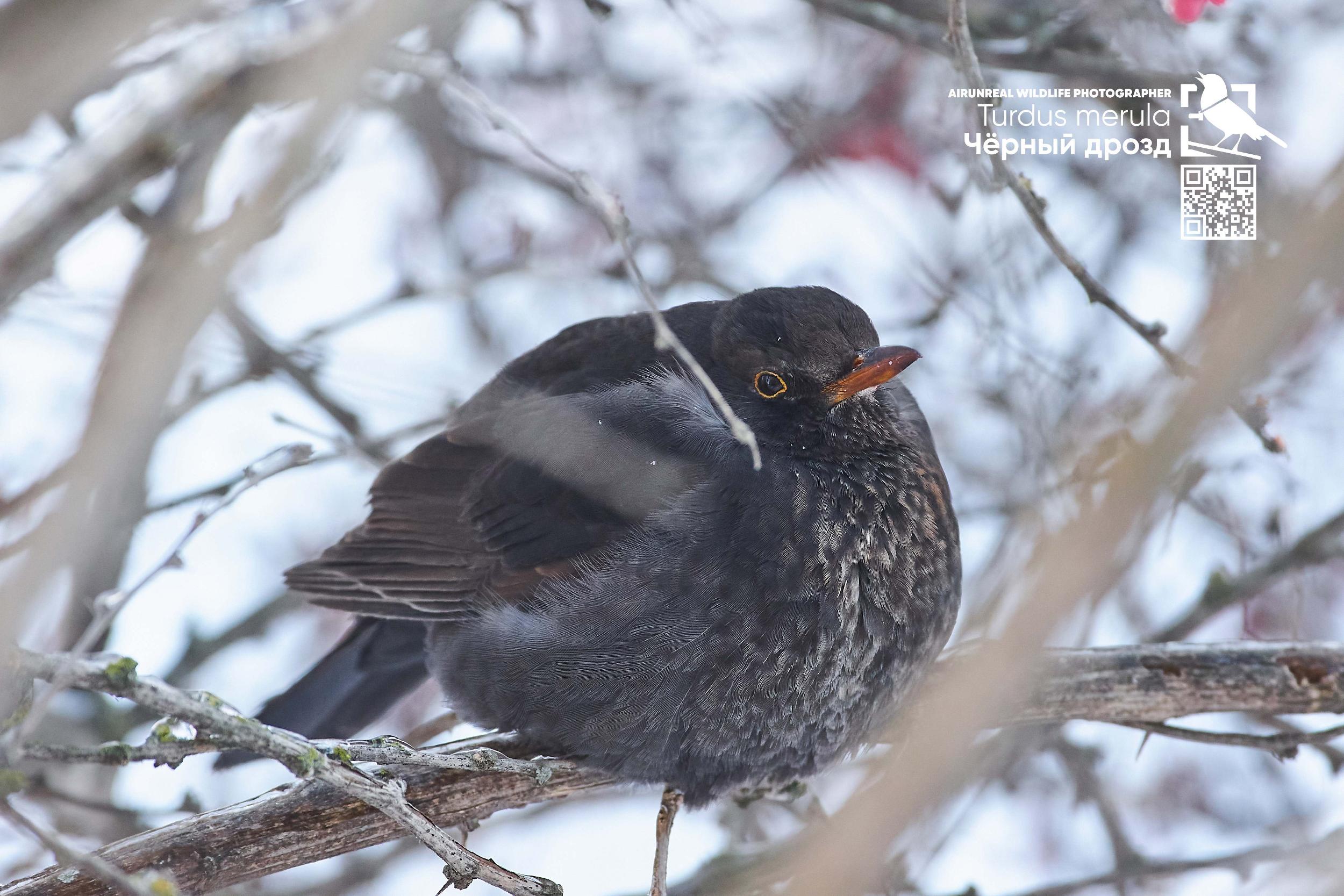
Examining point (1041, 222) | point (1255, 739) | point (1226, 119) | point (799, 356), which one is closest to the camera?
point (1041, 222)

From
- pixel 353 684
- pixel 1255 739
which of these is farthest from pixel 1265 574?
pixel 353 684

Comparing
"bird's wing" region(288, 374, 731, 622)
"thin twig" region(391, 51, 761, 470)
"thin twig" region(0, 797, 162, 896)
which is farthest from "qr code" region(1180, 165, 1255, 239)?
"thin twig" region(0, 797, 162, 896)

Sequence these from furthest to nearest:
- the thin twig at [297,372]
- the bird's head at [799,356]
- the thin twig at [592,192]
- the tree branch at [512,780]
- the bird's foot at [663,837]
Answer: the thin twig at [297,372] → the bird's head at [799,356] → the bird's foot at [663,837] → the tree branch at [512,780] → the thin twig at [592,192]

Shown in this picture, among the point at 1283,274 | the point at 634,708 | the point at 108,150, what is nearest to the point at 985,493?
the point at 634,708

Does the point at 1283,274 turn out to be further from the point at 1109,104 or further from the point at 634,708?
the point at 1109,104

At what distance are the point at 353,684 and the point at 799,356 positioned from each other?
2103 millimetres

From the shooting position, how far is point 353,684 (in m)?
4.47

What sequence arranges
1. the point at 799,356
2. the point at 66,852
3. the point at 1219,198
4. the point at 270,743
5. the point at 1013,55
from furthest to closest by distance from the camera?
1. the point at 1219,198
2. the point at 1013,55
3. the point at 799,356
4. the point at 270,743
5. the point at 66,852

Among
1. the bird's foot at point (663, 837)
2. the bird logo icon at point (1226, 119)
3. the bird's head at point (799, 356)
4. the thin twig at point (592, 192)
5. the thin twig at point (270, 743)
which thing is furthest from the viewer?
the bird logo icon at point (1226, 119)

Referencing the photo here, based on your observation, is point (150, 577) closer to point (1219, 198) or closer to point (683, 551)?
point (683, 551)

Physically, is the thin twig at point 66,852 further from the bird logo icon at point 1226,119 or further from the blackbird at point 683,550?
the bird logo icon at point 1226,119

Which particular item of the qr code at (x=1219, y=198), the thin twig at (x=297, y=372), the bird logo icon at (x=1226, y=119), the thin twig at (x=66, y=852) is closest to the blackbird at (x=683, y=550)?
the thin twig at (x=297, y=372)

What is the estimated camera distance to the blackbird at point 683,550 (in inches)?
133

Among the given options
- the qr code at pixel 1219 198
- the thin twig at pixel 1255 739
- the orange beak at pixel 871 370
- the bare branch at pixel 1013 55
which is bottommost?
the thin twig at pixel 1255 739
